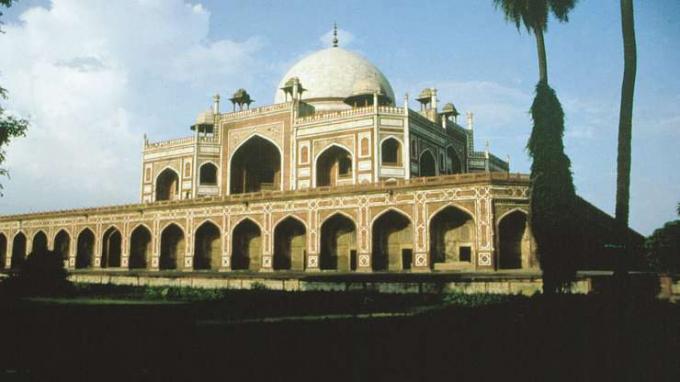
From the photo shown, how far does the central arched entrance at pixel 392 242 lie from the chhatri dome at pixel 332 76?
44.3 ft

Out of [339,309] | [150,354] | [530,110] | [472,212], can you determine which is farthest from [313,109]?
[150,354]

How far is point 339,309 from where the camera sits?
43.4 ft

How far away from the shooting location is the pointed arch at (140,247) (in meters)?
34.8

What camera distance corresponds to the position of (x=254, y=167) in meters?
39.0

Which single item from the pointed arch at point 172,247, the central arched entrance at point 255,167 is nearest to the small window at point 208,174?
the central arched entrance at point 255,167

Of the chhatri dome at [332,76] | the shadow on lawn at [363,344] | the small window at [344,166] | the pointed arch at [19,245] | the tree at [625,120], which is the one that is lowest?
the shadow on lawn at [363,344]

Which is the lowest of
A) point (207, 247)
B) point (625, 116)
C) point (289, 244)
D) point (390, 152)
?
point (207, 247)

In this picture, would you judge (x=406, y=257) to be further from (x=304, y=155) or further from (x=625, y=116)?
(x=625, y=116)

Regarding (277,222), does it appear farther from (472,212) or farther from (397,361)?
(397,361)

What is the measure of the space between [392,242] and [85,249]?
23433 millimetres

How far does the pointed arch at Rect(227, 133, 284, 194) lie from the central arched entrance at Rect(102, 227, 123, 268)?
316 inches

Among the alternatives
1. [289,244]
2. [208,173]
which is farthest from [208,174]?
[289,244]

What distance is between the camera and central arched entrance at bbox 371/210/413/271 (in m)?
26.1

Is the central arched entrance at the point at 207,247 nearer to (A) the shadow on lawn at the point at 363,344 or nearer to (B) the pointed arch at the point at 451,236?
(B) the pointed arch at the point at 451,236
